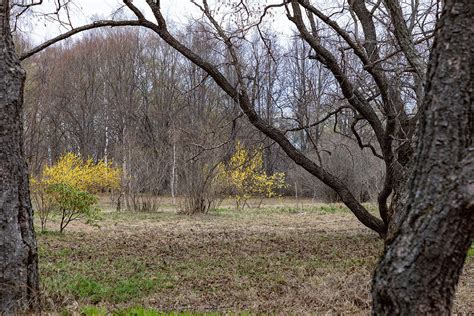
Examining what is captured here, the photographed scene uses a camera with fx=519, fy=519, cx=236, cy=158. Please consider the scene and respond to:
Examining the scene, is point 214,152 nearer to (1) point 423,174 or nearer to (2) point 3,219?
(2) point 3,219

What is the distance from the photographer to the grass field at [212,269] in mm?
5090

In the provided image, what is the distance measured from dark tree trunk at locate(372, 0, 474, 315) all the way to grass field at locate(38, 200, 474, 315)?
5.76 feet

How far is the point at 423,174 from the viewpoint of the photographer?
6.55ft

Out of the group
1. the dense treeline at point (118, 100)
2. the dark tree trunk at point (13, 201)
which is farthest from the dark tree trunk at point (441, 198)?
the dense treeline at point (118, 100)

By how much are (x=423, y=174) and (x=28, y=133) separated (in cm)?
2487

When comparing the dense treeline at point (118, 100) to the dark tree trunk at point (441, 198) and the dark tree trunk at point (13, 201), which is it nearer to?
the dark tree trunk at point (13, 201)

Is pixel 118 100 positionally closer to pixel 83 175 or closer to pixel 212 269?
pixel 83 175

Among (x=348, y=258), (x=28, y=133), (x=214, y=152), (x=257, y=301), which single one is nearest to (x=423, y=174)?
(x=257, y=301)

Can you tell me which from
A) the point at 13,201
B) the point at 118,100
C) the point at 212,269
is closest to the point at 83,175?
the point at 118,100

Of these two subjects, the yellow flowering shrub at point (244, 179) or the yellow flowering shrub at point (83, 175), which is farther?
the yellow flowering shrub at point (83, 175)

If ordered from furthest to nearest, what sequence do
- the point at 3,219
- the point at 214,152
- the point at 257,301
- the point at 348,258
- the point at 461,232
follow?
the point at 214,152
the point at 348,258
the point at 257,301
the point at 3,219
the point at 461,232

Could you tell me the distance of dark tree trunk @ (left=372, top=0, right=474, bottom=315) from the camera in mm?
1914

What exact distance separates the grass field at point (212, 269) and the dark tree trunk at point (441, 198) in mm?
1757

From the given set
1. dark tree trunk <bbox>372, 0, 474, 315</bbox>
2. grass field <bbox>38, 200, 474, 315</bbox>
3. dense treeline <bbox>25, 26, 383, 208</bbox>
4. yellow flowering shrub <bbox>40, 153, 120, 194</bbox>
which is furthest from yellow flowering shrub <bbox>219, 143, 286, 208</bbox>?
dark tree trunk <bbox>372, 0, 474, 315</bbox>
